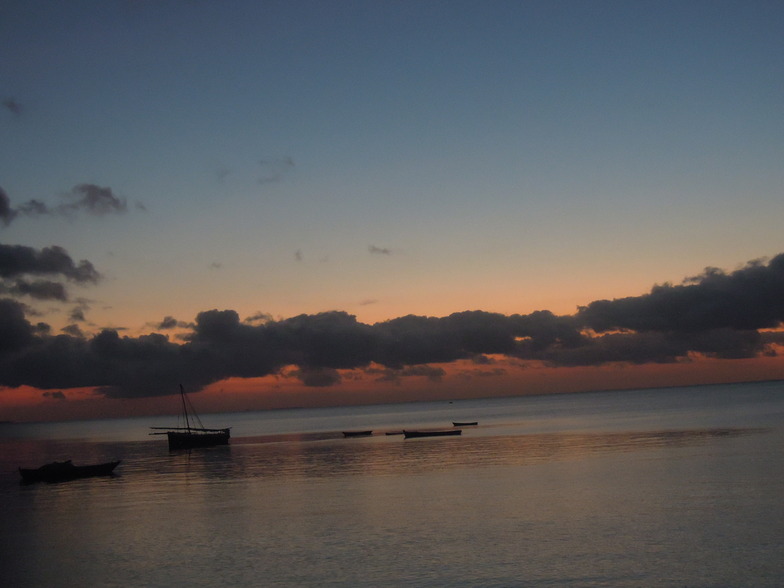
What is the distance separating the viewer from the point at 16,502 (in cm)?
6588

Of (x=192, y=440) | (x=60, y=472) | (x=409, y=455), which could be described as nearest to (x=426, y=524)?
(x=409, y=455)

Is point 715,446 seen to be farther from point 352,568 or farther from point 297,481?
point 352,568

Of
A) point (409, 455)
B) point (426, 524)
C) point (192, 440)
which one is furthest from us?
point (192, 440)

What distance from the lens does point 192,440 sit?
128m

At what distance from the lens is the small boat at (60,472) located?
82175mm

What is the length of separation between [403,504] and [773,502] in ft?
80.1

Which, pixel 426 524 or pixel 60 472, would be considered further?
pixel 60 472

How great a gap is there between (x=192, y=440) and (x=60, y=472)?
45.7 meters

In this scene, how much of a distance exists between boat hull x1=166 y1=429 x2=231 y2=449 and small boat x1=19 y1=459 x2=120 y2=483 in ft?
118

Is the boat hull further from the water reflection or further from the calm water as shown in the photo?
the calm water

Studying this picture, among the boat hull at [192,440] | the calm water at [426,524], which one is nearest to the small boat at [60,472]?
the calm water at [426,524]

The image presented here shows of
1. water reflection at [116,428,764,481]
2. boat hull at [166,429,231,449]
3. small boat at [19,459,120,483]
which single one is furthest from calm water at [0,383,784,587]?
boat hull at [166,429,231,449]

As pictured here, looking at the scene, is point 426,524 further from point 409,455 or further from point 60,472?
point 60,472

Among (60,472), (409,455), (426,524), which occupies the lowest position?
(409,455)
